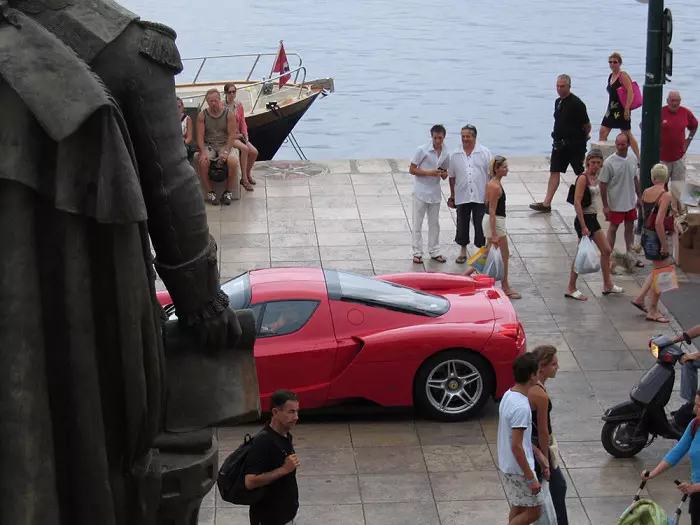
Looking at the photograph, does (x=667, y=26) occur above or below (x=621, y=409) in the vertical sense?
above

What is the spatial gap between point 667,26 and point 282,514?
33.9 ft

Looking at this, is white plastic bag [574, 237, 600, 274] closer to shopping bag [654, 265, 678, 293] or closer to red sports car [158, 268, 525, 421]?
shopping bag [654, 265, 678, 293]

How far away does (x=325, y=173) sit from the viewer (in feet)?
67.7

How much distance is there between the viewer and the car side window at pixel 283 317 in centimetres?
1109

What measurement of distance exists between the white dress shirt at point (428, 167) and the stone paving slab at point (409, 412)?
82 centimetres

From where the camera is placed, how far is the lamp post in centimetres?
1647

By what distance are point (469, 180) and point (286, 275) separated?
14.8ft

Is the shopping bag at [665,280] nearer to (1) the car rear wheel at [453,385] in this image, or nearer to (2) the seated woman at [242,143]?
(1) the car rear wheel at [453,385]

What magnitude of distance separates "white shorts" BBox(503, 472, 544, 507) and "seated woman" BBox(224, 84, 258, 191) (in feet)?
36.1

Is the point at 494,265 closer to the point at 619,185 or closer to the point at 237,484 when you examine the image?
the point at 619,185

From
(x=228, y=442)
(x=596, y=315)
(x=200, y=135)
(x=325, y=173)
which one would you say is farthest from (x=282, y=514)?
(x=325, y=173)

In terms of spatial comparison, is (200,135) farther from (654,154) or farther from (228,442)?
(228,442)

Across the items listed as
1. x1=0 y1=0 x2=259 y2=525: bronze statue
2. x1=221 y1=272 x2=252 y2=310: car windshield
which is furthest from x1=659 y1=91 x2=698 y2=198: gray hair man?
x1=0 y1=0 x2=259 y2=525: bronze statue

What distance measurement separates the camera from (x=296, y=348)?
11.0m
